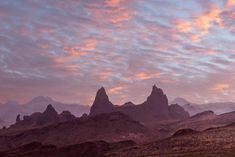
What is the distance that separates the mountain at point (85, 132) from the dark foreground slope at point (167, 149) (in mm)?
34759

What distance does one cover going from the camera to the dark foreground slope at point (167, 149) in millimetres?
84750

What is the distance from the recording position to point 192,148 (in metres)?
90.1

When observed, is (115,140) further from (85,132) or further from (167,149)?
(167,149)

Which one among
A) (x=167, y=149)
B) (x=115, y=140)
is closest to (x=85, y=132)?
(x=115, y=140)

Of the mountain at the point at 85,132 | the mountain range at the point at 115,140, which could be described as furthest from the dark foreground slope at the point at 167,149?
the mountain at the point at 85,132

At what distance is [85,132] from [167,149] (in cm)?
9273

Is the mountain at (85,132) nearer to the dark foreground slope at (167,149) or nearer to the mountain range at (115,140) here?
the mountain range at (115,140)

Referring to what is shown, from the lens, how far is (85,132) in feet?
602

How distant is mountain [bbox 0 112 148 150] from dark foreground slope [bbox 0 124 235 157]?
1368 inches

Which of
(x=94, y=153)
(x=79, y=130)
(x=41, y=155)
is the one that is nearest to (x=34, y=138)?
(x=79, y=130)

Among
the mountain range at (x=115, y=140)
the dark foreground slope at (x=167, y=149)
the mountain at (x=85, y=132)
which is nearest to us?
the dark foreground slope at (x=167, y=149)

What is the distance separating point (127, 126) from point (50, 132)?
35.7 meters

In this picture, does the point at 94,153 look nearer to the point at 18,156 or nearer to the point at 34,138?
the point at 18,156

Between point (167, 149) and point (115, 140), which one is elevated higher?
point (115, 140)
